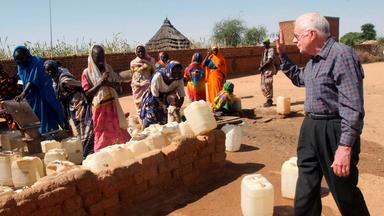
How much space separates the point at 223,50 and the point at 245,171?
1398 cm

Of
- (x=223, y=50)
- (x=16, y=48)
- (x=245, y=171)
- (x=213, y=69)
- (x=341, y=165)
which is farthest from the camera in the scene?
(x=223, y=50)

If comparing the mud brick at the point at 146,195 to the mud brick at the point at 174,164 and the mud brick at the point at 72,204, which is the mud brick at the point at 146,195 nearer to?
the mud brick at the point at 174,164

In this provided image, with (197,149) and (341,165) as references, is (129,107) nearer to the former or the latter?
(197,149)

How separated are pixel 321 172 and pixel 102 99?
2770mm

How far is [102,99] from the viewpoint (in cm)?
464

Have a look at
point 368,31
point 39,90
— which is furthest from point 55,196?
point 368,31

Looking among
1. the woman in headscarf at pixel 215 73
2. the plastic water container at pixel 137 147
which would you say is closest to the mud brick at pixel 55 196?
the plastic water container at pixel 137 147

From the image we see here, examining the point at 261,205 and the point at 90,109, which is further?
the point at 90,109

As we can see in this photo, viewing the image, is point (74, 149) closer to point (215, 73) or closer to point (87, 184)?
point (87, 184)

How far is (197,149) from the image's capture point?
4.26 metres

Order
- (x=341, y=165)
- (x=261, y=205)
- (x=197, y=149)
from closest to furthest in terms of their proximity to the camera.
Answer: (x=341, y=165)
(x=261, y=205)
(x=197, y=149)

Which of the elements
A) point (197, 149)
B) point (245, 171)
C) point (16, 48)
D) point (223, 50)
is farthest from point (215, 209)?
point (223, 50)

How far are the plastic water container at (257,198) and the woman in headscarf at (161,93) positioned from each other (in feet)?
7.90

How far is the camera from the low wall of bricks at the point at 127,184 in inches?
112
